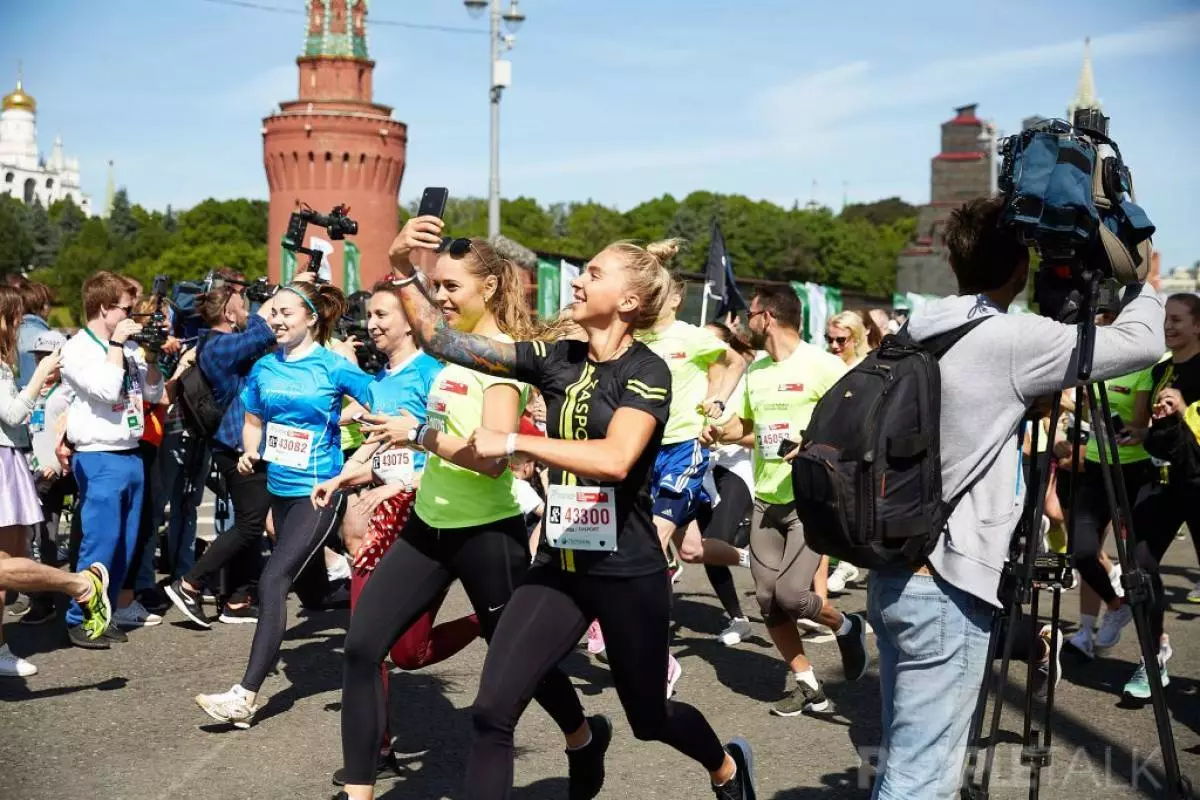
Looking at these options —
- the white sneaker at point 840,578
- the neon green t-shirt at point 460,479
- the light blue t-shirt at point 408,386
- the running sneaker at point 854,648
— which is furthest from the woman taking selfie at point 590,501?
the white sneaker at point 840,578

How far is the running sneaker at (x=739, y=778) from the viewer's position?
462 centimetres

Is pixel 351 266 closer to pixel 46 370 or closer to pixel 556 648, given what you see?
pixel 46 370

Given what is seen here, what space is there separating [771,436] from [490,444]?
11.2 ft

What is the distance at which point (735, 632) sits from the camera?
8.45 meters

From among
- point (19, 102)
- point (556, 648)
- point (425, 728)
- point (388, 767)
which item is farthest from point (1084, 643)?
point (19, 102)

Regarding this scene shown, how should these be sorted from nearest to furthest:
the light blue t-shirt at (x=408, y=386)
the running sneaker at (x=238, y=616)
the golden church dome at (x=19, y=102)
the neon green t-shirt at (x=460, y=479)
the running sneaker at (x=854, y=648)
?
the neon green t-shirt at (x=460, y=479)
the light blue t-shirt at (x=408, y=386)
the running sneaker at (x=854, y=648)
the running sneaker at (x=238, y=616)
the golden church dome at (x=19, y=102)

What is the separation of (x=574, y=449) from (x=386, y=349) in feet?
7.75

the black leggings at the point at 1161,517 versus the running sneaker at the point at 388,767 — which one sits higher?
the black leggings at the point at 1161,517

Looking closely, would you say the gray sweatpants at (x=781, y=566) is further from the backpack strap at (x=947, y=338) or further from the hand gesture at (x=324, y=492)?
the backpack strap at (x=947, y=338)

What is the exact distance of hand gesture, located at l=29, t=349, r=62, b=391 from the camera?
7.41m

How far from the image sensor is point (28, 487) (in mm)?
7258

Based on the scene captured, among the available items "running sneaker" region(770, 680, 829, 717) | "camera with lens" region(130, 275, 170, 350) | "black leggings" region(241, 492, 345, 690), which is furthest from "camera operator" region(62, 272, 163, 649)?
"running sneaker" region(770, 680, 829, 717)

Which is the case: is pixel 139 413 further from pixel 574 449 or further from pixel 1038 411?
pixel 1038 411

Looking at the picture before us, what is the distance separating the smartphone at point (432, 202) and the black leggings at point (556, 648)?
1.16 metres
